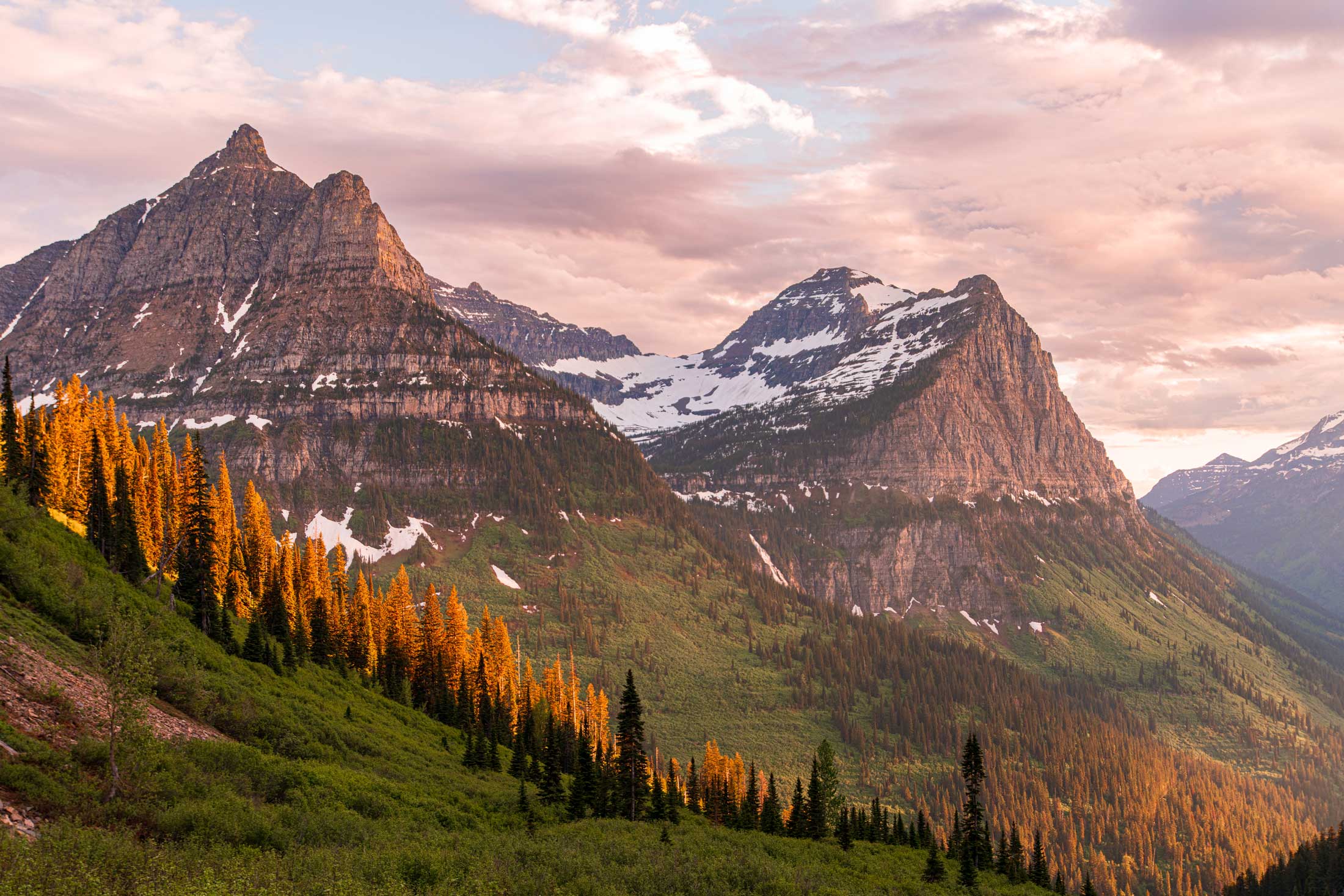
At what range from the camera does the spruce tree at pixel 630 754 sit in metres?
87.3

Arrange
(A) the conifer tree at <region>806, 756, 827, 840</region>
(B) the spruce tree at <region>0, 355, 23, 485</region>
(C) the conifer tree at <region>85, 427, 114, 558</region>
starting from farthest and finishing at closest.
A: (A) the conifer tree at <region>806, 756, 827, 840</region> < (C) the conifer tree at <region>85, 427, 114, 558</region> < (B) the spruce tree at <region>0, 355, 23, 485</region>

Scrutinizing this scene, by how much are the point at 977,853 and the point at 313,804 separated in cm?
7674

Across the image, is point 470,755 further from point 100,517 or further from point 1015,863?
point 1015,863

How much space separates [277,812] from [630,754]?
43.4 m

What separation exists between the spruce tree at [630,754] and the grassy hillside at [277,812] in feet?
19.4

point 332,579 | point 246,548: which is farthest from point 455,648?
point 246,548

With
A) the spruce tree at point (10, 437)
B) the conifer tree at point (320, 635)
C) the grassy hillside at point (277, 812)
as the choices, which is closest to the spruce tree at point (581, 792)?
the grassy hillside at point (277, 812)

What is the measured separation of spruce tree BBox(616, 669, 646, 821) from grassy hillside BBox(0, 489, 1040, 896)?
592cm

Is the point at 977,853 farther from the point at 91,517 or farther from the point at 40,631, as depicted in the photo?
the point at 91,517

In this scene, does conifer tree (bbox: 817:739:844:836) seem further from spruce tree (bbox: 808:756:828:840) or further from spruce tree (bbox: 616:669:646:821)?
spruce tree (bbox: 616:669:646:821)

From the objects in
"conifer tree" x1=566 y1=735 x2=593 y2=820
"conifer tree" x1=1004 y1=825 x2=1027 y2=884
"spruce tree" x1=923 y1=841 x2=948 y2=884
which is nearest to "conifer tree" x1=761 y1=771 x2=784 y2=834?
"spruce tree" x1=923 y1=841 x2=948 y2=884

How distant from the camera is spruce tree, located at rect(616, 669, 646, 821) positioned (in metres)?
87.3

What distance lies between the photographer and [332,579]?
447ft

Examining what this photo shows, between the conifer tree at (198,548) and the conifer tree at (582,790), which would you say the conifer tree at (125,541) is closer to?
the conifer tree at (198,548)
